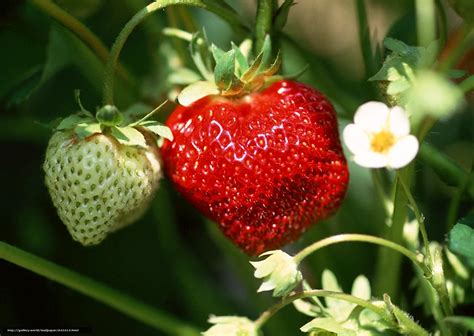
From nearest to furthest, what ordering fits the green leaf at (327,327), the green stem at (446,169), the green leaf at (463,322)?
the green leaf at (463,322) → the green leaf at (327,327) → the green stem at (446,169)

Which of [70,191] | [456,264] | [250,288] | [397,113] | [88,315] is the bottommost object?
[88,315]

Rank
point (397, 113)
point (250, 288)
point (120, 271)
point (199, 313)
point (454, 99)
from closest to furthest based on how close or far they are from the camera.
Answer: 1. point (454, 99)
2. point (397, 113)
3. point (250, 288)
4. point (199, 313)
5. point (120, 271)

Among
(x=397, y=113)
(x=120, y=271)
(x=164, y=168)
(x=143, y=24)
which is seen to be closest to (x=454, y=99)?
(x=397, y=113)

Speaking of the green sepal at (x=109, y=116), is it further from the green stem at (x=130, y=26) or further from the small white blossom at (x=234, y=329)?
the small white blossom at (x=234, y=329)

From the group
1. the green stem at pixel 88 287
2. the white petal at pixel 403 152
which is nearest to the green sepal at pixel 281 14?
the white petal at pixel 403 152

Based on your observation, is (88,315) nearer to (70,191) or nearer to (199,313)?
(199,313)

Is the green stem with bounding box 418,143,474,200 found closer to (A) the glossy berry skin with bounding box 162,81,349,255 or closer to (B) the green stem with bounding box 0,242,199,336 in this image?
(A) the glossy berry skin with bounding box 162,81,349,255

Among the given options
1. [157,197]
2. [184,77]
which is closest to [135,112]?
[184,77]

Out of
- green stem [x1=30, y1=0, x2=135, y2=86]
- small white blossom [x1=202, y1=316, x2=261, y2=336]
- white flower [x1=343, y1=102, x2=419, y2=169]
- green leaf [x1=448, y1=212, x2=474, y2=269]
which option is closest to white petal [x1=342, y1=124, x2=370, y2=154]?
white flower [x1=343, y1=102, x2=419, y2=169]
